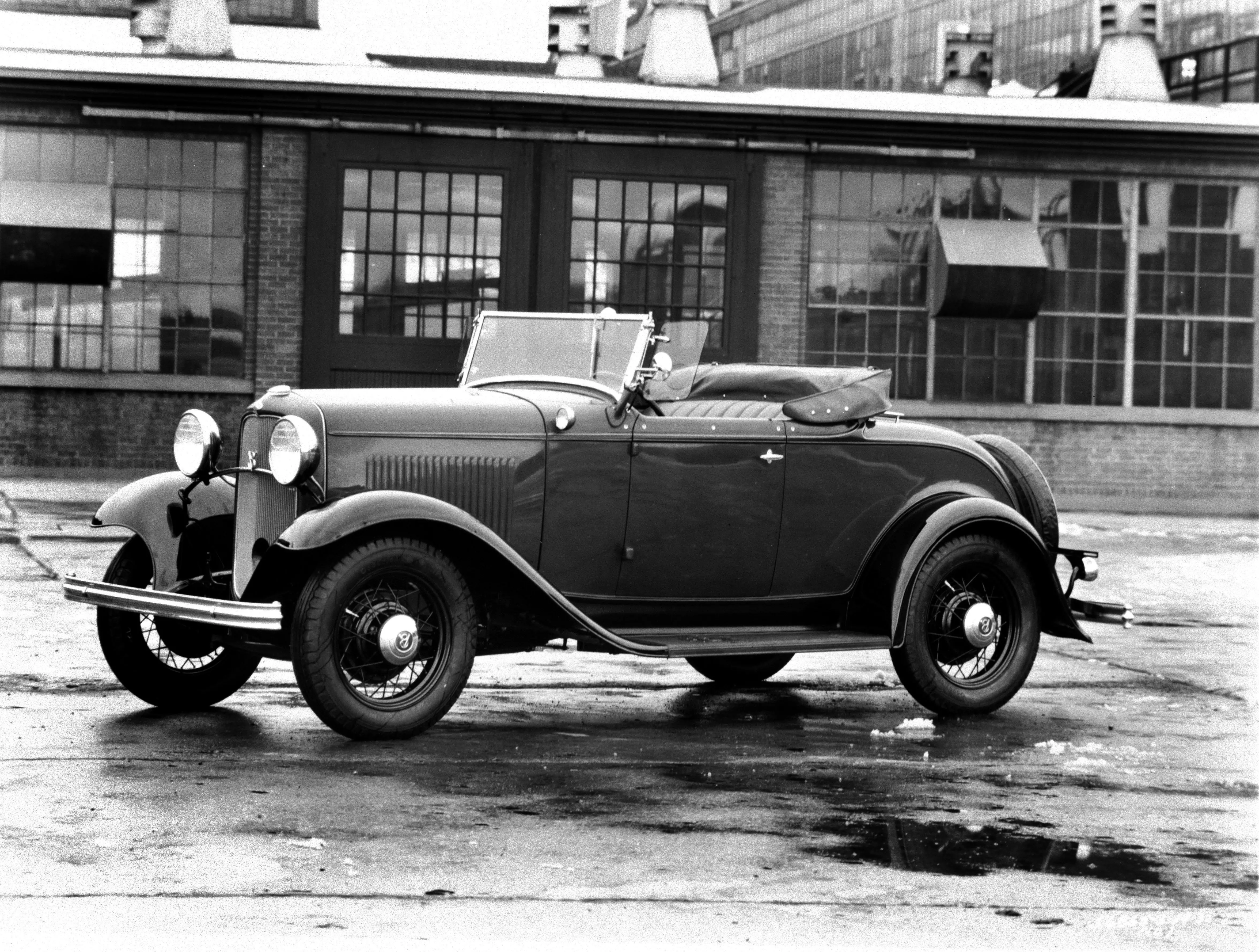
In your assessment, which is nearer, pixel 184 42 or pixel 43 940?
pixel 43 940

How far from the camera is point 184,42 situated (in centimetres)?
2169

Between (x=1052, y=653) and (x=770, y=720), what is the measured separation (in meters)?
3.27

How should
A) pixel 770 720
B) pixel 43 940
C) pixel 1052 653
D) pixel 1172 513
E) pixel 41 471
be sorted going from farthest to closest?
pixel 1172 513 < pixel 41 471 < pixel 1052 653 < pixel 770 720 < pixel 43 940

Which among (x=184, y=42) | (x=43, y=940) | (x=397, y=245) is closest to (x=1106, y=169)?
(x=397, y=245)

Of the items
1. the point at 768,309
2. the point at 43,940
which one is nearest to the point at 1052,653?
the point at 43,940

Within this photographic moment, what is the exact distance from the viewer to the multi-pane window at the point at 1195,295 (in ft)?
72.4

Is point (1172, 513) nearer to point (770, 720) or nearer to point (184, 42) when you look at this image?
point (184, 42)

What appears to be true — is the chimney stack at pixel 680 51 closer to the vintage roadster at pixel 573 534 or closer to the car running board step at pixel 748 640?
the vintage roadster at pixel 573 534

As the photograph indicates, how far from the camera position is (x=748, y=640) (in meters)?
7.00

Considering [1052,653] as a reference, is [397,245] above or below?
above

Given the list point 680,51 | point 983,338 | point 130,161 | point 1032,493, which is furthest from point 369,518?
point 680,51

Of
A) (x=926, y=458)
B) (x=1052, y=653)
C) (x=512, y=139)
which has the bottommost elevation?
(x=1052, y=653)

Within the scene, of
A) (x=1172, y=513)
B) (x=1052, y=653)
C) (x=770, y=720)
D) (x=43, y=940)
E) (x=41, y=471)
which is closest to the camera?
(x=43, y=940)

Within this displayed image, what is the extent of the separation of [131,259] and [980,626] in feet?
50.7
